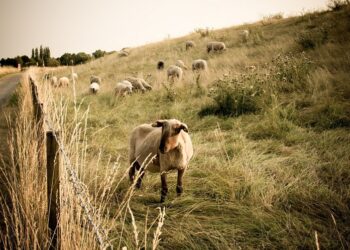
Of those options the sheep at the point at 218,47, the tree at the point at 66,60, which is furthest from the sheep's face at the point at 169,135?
the sheep at the point at 218,47

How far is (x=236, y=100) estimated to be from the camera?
7.34 metres

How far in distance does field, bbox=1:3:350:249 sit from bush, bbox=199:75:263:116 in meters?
0.03

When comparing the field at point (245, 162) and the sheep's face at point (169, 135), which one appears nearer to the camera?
the field at point (245, 162)

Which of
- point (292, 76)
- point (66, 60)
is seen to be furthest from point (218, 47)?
point (66, 60)

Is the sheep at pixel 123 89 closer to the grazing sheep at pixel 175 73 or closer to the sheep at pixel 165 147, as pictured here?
the grazing sheep at pixel 175 73

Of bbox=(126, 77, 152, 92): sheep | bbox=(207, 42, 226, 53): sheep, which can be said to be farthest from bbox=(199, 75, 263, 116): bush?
bbox=(207, 42, 226, 53): sheep

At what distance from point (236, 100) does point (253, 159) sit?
2.85 meters

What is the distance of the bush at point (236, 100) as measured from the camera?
7.53 meters

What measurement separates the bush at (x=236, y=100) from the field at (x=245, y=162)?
3 centimetres

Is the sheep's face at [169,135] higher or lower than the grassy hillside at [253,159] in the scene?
higher

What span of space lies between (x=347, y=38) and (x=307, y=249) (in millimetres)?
10919

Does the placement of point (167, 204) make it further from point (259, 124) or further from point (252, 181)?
point (259, 124)

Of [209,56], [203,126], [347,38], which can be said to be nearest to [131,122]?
[203,126]

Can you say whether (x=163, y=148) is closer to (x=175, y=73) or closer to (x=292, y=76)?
(x=292, y=76)
